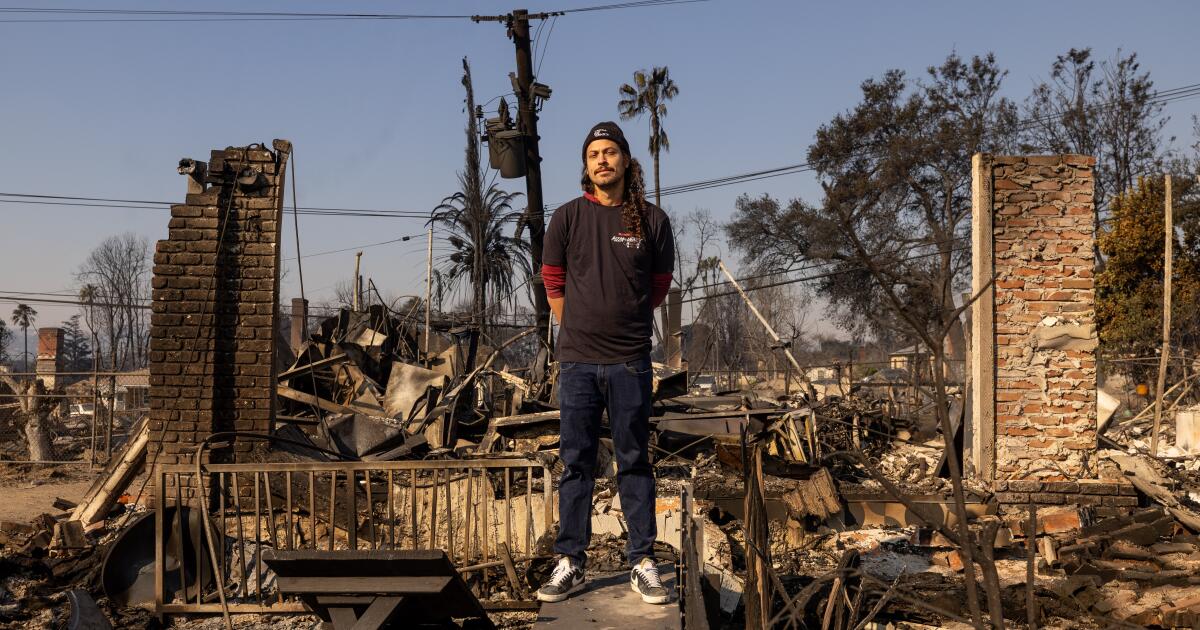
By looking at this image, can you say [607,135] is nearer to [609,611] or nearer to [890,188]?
[609,611]

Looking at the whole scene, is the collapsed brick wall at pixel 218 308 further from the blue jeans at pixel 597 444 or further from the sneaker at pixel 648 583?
the sneaker at pixel 648 583

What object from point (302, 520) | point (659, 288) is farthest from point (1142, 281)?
point (659, 288)

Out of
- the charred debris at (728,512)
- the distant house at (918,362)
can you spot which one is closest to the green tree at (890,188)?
the distant house at (918,362)

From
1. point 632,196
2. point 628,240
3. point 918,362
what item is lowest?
point 918,362

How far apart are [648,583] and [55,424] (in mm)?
19419

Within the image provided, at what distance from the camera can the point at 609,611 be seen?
158 inches

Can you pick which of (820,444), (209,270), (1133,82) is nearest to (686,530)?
(209,270)

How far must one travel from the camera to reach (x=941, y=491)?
29.9 feet

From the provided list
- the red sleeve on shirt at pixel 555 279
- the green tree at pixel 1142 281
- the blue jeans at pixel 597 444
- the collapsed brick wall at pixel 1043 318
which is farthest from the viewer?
the green tree at pixel 1142 281

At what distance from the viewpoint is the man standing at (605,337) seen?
4238mm

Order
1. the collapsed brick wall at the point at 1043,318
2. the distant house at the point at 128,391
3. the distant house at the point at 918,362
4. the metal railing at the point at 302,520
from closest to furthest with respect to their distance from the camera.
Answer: the metal railing at the point at 302,520
the collapsed brick wall at the point at 1043,318
the distant house at the point at 918,362
the distant house at the point at 128,391

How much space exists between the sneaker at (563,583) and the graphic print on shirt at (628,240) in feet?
4.63

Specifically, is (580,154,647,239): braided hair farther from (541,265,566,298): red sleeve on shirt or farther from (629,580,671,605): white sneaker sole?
(629,580,671,605): white sneaker sole

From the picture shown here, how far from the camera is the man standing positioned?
4238mm
